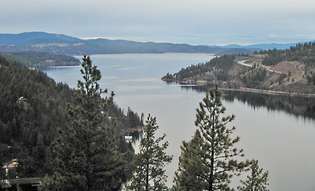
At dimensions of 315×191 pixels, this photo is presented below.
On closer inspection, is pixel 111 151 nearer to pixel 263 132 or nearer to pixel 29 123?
pixel 29 123

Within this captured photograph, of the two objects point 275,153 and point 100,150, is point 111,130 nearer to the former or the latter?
point 100,150

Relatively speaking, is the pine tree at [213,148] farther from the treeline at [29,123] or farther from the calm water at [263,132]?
the calm water at [263,132]

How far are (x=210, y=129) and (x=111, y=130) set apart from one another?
6410 millimetres

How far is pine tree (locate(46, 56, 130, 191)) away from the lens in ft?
68.5

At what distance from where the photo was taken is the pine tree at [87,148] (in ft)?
68.5

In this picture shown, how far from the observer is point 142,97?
564 feet

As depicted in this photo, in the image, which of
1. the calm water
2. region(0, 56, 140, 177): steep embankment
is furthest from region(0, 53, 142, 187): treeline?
the calm water

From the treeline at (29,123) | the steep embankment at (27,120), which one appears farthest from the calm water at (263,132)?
the steep embankment at (27,120)

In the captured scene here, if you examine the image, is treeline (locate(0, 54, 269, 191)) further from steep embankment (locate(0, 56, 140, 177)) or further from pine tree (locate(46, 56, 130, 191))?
steep embankment (locate(0, 56, 140, 177))

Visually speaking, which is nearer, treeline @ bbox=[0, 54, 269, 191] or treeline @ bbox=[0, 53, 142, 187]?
treeline @ bbox=[0, 54, 269, 191]

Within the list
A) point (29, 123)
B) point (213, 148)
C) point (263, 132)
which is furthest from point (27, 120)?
point (213, 148)

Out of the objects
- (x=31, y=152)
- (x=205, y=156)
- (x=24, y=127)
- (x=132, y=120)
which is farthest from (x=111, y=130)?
(x=132, y=120)

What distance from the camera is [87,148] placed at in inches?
836

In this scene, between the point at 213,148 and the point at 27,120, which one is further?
the point at 27,120
